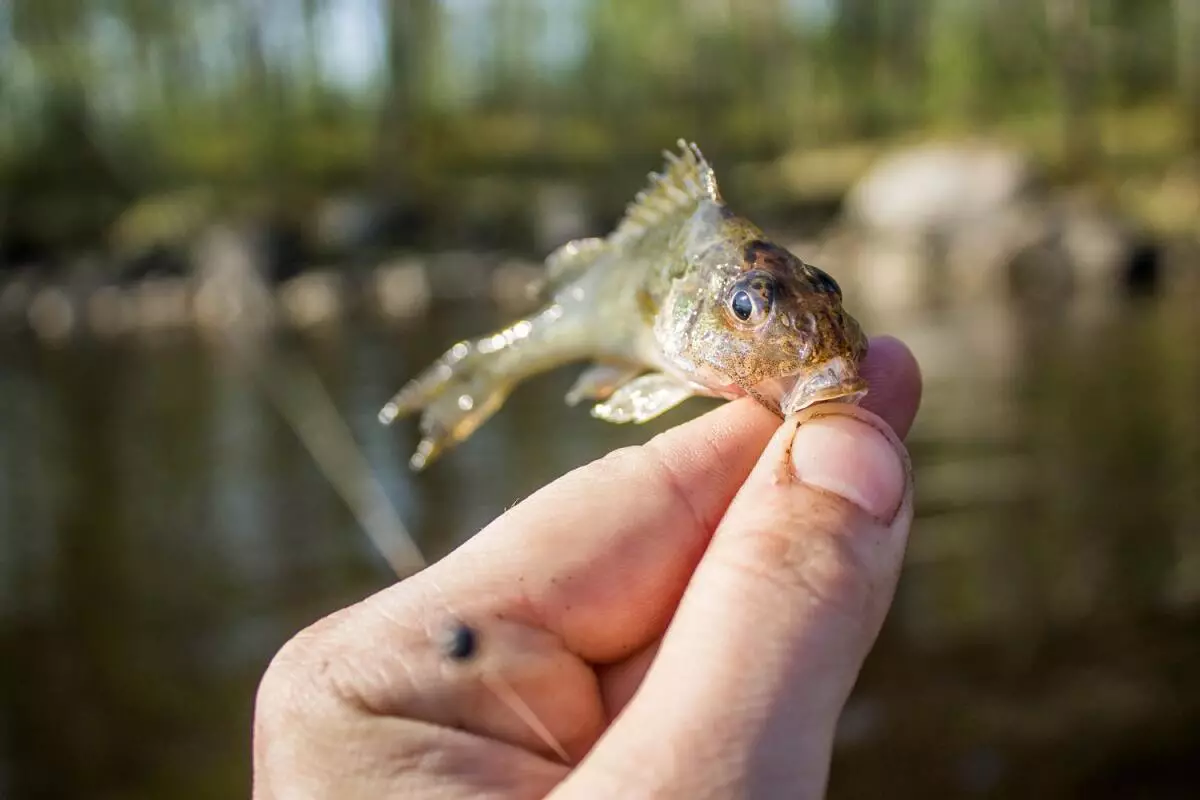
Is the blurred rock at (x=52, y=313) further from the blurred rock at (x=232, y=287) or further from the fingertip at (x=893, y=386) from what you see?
the fingertip at (x=893, y=386)

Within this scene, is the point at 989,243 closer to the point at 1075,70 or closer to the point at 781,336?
the point at 1075,70

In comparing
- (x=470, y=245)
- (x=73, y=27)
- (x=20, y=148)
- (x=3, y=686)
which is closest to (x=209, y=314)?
(x=470, y=245)

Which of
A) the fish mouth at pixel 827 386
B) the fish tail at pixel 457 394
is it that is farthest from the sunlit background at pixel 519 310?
the fish mouth at pixel 827 386

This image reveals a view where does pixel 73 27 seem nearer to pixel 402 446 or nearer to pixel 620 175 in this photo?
pixel 620 175

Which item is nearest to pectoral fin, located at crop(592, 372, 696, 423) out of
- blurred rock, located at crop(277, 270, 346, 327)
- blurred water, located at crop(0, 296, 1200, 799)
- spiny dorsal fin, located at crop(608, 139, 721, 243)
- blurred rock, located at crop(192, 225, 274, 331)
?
spiny dorsal fin, located at crop(608, 139, 721, 243)

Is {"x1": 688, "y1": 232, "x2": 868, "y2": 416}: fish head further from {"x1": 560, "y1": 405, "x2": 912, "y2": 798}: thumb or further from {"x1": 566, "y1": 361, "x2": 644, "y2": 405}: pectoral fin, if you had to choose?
{"x1": 566, "y1": 361, "x2": 644, "y2": 405}: pectoral fin

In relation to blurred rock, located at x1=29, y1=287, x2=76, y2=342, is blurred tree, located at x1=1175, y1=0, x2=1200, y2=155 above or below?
above
